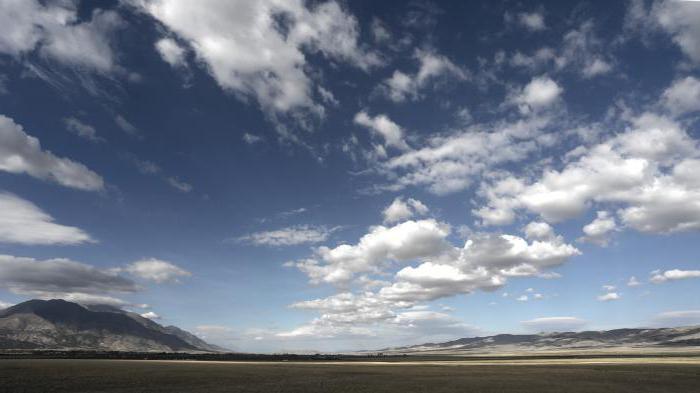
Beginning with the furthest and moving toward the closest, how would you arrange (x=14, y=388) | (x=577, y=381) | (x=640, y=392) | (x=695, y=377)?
(x=695, y=377)
(x=577, y=381)
(x=640, y=392)
(x=14, y=388)

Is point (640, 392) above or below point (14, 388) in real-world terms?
below

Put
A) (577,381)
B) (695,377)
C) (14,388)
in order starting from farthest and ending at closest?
(695,377) < (577,381) < (14,388)

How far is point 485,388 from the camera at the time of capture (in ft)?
170

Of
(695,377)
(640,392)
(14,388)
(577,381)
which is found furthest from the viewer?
(695,377)

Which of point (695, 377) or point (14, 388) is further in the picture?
point (695, 377)

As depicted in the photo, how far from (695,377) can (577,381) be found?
1991cm

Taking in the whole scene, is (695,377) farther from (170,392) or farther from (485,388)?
(170,392)

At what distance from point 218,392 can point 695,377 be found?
218 feet

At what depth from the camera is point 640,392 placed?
48875 mm

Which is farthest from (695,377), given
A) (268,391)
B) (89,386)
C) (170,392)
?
(89,386)

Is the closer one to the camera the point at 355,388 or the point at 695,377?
the point at 355,388

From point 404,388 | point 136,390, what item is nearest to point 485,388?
point 404,388

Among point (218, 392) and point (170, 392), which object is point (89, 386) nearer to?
point (170, 392)

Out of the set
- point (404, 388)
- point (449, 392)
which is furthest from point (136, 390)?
point (449, 392)
